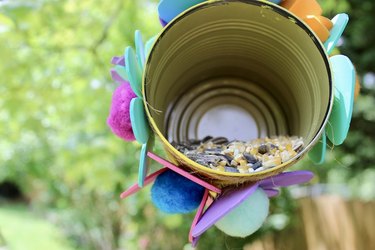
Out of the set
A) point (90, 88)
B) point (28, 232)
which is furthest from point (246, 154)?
point (28, 232)

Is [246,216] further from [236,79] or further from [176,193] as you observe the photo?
[236,79]

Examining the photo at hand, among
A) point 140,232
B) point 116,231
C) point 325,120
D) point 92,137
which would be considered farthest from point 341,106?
point 116,231

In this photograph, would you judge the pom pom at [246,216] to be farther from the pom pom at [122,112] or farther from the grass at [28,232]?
the grass at [28,232]

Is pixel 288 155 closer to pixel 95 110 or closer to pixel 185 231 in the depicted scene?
pixel 95 110

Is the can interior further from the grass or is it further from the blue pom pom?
the grass

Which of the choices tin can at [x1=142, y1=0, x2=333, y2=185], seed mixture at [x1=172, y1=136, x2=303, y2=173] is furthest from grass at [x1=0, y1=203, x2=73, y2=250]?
seed mixture at [x1=172, y1=136, x2=303, y2=173]
